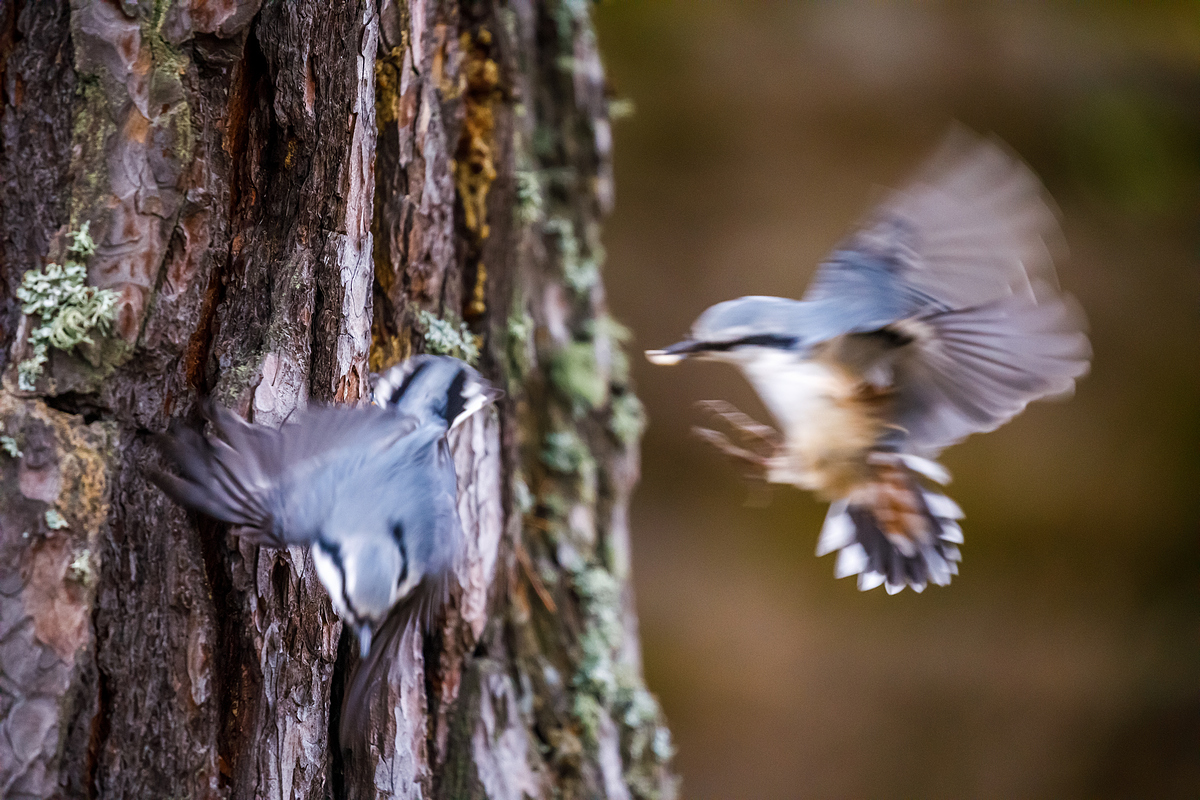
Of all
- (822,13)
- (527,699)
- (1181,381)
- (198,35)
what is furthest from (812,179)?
(198,35)

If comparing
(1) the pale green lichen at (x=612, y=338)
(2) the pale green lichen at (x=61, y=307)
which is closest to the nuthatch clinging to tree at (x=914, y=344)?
(1) the pale green lichen at (x=612, y=338)

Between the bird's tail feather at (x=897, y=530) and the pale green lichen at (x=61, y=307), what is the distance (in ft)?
3.75

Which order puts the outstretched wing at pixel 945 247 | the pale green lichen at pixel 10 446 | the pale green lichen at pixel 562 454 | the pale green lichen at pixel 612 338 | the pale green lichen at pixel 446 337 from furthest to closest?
the pale green lichen at pixel 612 338, the pale green lichen at pixel 562 454, the pale green lichen at pixel 446 337, the outstretched wing at pixel 945 247, the pale green lichen at pixel 10 446

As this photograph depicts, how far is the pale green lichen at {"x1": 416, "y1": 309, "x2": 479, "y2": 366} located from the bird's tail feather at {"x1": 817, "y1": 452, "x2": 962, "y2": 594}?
0.69 meters

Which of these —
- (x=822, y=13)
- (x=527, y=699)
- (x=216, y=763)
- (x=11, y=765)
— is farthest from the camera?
(x=822, y=13)

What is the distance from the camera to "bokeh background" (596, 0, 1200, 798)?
3623mm

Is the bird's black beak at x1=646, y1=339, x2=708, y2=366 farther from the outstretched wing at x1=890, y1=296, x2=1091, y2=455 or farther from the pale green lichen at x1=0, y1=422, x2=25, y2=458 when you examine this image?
the pale green lichen at x1=0, y1=422, x2=25, y2=458

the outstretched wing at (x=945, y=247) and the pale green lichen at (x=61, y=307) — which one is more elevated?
the outstretched wing at (x=945, y=247)

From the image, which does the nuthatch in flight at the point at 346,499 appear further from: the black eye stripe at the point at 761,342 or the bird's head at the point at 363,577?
the black eye stripe at the point at 761,342

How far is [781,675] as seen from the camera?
380 cm

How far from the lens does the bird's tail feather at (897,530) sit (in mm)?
1609

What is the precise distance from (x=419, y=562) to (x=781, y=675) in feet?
9.59

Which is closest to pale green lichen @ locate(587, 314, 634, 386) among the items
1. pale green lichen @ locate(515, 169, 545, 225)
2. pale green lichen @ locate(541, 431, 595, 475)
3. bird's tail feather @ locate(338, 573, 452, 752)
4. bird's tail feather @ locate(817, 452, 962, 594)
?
pale green lichen @ locate(541, 431, 595, 475)

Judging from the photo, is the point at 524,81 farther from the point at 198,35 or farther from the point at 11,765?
the point at 11,765
